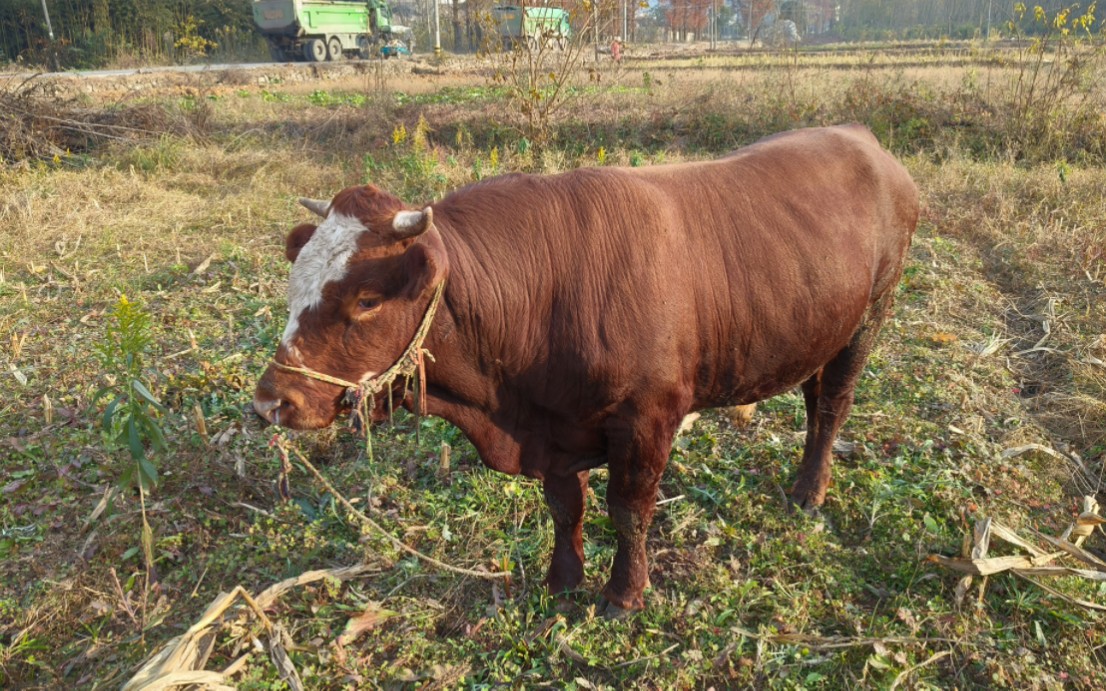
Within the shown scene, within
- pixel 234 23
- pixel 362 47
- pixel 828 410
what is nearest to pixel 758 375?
pixel 828 410

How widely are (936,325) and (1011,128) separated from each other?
297 inches

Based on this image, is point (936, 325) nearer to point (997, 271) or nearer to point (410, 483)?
point (997, 271)

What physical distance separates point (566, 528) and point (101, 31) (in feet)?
107

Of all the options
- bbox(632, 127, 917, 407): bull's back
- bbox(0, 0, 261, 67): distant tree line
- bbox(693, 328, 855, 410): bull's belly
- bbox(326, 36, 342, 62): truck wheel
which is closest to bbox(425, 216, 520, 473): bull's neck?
bbox(632, 127, 917, 407): bull's back

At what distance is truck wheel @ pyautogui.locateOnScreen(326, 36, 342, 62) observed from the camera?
31312mm

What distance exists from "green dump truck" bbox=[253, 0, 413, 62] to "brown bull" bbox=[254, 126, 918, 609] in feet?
88.5

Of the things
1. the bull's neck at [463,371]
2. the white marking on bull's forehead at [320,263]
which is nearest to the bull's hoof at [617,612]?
the bull's neck at [463,371]

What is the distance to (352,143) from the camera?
1226cm

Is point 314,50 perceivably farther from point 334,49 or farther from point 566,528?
point 566,528

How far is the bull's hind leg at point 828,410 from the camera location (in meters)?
3.88

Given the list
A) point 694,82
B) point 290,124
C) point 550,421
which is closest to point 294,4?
point 290,124

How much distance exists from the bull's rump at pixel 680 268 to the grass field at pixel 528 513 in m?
1.00

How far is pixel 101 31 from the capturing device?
89.6ft

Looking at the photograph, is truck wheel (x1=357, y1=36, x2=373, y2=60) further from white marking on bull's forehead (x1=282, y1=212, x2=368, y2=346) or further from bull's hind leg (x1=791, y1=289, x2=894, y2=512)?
white marking on bull's forehead (x1=282, y1=212, x2=368, y2=346)
